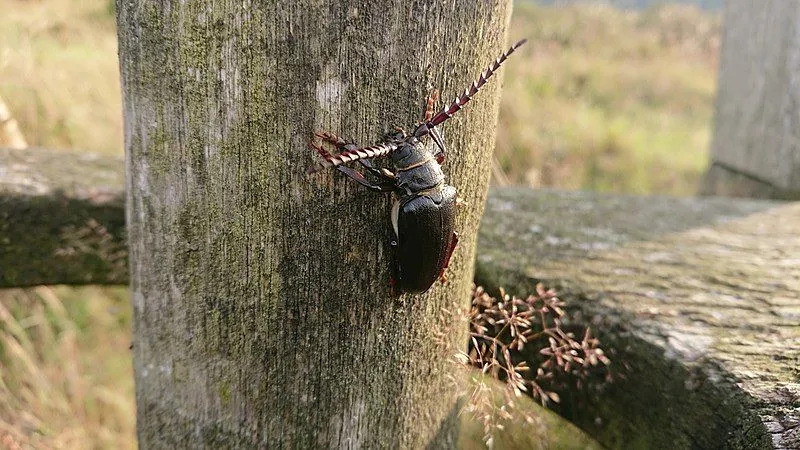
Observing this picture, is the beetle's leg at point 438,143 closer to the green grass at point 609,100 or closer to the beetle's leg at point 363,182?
the beetle's leg at point 363,182

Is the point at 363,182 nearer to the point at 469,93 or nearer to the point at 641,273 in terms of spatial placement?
the point at 469,93

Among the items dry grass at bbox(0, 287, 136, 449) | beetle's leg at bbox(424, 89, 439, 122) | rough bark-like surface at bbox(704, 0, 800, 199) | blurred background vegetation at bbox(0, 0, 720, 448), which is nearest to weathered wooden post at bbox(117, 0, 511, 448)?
beetle's leg at bbox(424, 89, 439, 122)

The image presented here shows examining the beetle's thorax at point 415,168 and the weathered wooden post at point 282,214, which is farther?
the beetle's thorax at point 415,168

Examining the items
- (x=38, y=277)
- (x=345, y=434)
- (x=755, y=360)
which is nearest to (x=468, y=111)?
(x=345, y=434)

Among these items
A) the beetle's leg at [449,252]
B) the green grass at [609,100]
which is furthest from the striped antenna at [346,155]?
the green grass at [609,100]

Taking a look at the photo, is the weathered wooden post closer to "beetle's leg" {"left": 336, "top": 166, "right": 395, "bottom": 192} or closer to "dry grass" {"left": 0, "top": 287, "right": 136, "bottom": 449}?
"beetle's leg" {"left": 336, "top": 166, "right": 395, "bottom": 192}

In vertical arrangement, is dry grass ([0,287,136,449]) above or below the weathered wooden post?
below
